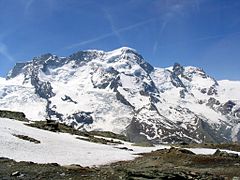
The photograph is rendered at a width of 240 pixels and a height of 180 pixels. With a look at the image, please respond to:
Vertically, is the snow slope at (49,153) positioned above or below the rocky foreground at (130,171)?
above

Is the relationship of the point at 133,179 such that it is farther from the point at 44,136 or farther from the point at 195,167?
the point at 44,136

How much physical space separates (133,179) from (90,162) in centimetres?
1940

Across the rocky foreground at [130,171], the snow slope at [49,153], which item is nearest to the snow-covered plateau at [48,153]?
the snow slope at [49,153]

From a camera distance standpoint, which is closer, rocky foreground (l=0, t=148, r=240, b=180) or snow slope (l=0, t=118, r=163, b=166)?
rocky foreground (l=0, t=148, r=240, b=180)

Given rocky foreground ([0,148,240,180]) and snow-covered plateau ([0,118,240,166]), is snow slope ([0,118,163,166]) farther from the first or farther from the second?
rocky foreground ([0,148,240,180])

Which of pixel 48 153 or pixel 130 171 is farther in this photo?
pixel 48 153

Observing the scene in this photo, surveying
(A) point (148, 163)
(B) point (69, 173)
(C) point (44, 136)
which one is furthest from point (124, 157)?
(B) point (69, 173)

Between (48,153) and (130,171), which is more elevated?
(48,153)

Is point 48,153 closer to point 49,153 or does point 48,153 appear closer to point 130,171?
point 49,153

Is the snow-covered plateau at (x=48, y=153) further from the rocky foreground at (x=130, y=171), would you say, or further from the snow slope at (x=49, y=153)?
the rocky foreground at (x=130, y=171)

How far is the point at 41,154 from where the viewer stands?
183 feet

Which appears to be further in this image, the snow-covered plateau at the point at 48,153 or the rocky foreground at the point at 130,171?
the snow-covered plateau at the point at 48,153

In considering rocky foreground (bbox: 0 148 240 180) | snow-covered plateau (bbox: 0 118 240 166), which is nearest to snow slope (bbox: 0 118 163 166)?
snow-covered plateau (bbox: 0 118 240 166)

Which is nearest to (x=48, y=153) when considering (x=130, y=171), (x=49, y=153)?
(x=49, y=153)
